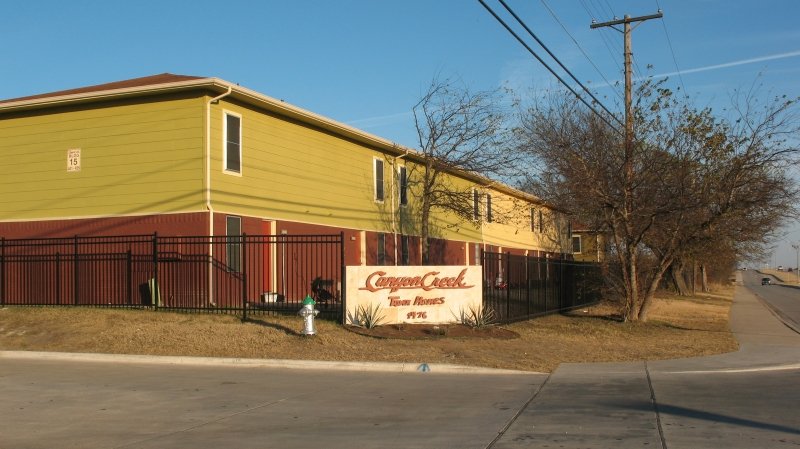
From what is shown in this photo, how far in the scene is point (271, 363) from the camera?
14.3 metres

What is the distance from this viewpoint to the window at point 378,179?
29.6 metres

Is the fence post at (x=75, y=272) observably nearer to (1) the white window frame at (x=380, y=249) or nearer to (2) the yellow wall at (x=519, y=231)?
(1) the white window frame at (x=380, y=249)

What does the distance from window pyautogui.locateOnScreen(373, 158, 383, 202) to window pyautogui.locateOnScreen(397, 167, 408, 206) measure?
1.57 metres

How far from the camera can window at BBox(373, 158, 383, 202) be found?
29.6m

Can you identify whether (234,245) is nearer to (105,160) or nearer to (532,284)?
(105,160)

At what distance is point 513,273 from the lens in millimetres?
21719

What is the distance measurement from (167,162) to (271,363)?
8.95 metres

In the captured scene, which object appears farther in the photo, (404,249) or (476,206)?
(476,206)

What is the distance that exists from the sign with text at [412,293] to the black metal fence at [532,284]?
0.75 meters

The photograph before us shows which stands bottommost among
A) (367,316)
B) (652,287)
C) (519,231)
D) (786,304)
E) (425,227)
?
(786,304)

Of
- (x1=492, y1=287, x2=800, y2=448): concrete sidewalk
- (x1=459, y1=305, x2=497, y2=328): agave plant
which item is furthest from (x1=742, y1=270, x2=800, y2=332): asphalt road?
(x1=492, y1=287, x2=800, y2=448): concrete sidewalk

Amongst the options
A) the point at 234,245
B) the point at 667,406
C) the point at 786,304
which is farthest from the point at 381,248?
the point at 786,304

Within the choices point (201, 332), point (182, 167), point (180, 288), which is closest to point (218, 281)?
point (180, 288)

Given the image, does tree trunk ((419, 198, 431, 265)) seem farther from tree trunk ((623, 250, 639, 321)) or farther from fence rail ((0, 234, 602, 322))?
tree trunk ((623, 250, 639, 321))
